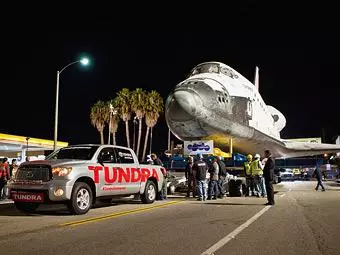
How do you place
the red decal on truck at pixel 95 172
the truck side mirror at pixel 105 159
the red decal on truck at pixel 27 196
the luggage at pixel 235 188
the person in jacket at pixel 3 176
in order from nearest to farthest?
the red decal on truck at pixel 27 196
the red decal on truck at pixel 95 172
the truck side mirror at pixel 105 159
the person in jacket at pixel 3 176
the luggage at pixel 235 188

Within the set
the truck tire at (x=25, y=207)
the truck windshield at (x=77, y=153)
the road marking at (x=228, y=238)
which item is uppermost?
the truck windshield at (x=77, y=153)

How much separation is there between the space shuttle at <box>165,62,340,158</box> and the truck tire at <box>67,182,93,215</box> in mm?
6095

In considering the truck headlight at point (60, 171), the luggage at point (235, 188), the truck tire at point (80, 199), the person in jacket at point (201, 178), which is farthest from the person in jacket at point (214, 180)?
the truck headlight at point (60, 171)

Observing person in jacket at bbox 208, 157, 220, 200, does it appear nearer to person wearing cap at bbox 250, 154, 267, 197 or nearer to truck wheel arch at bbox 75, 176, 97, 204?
person wearing cap at bbox 250, 154, 267, 197

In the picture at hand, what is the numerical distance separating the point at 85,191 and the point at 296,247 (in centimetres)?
667

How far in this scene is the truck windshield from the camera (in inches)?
499

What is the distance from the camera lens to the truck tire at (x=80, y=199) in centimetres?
1118

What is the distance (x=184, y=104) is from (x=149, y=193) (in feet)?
12.3

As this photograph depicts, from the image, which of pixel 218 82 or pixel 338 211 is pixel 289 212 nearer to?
pixel 338 211

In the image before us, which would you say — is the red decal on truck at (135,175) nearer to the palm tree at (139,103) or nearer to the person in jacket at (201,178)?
the person in jacket at (201,178)

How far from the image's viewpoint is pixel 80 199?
454 inches

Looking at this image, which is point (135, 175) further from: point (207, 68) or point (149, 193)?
point (207, 68)

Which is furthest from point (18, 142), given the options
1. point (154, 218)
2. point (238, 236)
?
point (238, 236)

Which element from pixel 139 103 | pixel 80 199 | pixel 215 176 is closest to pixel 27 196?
pixel 80 199
